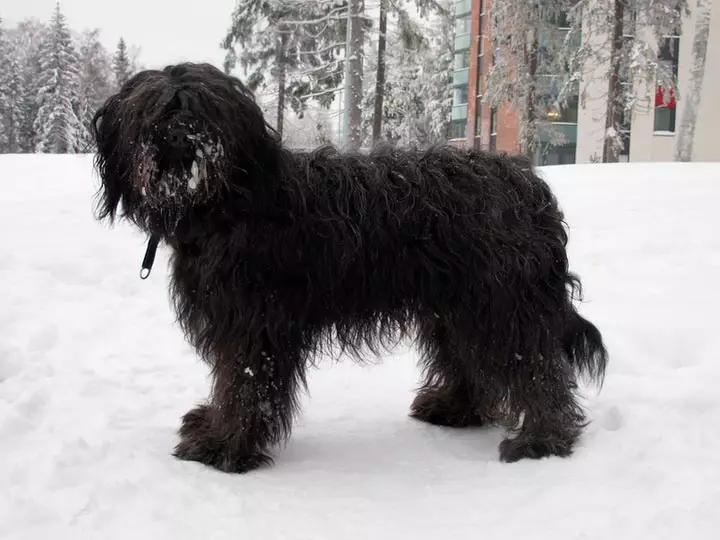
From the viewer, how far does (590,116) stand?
27219 millimetres

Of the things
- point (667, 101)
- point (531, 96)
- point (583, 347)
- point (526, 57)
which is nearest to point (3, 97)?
point (526, 57)

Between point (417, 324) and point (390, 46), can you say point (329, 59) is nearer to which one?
point (390, 46)

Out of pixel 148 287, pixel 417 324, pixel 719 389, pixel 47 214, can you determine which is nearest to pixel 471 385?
pixel 417 324

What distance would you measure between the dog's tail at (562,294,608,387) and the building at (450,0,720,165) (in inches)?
660

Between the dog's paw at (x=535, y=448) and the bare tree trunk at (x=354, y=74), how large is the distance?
13.8 m

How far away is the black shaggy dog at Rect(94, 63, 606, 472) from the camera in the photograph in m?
2.94

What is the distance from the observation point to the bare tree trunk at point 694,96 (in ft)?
55.5

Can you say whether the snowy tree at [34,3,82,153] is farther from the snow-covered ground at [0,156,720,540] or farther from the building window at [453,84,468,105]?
the snow-covered ground at [0,156,720,540]

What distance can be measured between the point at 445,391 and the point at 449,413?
129mm

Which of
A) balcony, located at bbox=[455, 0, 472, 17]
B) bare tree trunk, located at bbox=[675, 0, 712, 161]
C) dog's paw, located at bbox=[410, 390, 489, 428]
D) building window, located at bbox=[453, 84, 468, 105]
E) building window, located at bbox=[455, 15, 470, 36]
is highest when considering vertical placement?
balcony, located at bbox=[455, 0, 472, 17]

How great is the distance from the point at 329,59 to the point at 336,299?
18.2 meters

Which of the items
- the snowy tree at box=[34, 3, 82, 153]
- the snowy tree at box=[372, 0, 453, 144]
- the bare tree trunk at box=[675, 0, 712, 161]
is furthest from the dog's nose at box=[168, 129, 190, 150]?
the snowy tree at box=[34, 3, 82, 153]

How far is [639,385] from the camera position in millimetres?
3898

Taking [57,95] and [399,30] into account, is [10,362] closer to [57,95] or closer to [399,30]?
[399,30]
